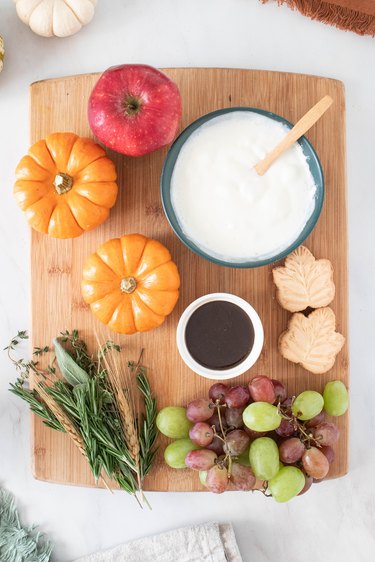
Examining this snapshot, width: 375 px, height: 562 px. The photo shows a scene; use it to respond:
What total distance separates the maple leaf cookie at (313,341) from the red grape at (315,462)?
0.51ft

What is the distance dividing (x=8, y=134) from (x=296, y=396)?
0.82 m

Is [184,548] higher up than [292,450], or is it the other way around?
[292,450]

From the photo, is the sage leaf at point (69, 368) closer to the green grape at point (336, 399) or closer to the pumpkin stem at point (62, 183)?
the pumpkin stem at point (62, 183)

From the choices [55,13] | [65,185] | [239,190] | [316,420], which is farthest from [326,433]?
[55,13]

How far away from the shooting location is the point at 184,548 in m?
1.35

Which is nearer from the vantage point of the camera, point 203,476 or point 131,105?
point 131,105

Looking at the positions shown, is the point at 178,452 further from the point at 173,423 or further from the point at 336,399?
the point at 336,399

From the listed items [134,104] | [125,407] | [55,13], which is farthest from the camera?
[55,13]

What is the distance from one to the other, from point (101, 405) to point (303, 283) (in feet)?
1.48

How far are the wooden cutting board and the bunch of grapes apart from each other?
53 mm

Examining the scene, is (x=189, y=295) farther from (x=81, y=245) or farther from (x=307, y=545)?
(x=307, y=545)


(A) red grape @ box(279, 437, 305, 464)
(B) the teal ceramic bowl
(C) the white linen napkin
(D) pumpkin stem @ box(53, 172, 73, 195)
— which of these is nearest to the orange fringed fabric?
(B) the teal ceramic bowl

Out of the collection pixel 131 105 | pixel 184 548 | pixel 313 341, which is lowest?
pixel 184 548

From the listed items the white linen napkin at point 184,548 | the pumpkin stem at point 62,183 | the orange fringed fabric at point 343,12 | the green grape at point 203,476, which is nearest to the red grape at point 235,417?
the green grape at point 203,476
